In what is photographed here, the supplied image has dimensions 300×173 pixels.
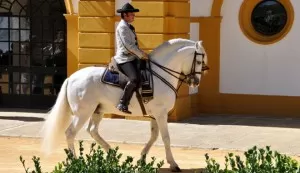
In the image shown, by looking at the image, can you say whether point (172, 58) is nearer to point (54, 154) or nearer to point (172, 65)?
point (172, 65)

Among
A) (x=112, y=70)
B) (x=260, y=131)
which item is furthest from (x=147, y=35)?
(x=112, y=70)

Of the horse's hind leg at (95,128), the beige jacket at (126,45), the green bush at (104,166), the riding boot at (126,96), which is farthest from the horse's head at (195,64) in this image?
the green bush at (104,166)

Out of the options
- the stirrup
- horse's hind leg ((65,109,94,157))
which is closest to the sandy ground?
horse's hind leg ((65,109,94,157))

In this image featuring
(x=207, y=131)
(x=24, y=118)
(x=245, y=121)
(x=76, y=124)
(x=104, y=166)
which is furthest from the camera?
(x=24, y=118)

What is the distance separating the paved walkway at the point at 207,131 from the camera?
42.7 feet

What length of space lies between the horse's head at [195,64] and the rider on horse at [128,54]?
0.67m

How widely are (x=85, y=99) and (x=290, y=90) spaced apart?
23.5ft

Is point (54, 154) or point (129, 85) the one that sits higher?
point (129, 85)

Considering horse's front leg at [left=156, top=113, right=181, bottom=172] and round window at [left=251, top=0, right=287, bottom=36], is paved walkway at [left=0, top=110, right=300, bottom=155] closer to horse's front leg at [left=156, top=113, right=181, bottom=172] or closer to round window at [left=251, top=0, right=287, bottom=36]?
round window at [left=251, top=0, right=287, bottom=36]

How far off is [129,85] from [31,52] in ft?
26.6

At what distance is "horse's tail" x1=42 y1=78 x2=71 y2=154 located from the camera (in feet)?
34.0

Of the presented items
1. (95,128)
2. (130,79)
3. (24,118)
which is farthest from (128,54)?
(24,118)

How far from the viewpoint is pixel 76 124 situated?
34.9ft

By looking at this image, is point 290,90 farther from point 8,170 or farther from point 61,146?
point 8,170
